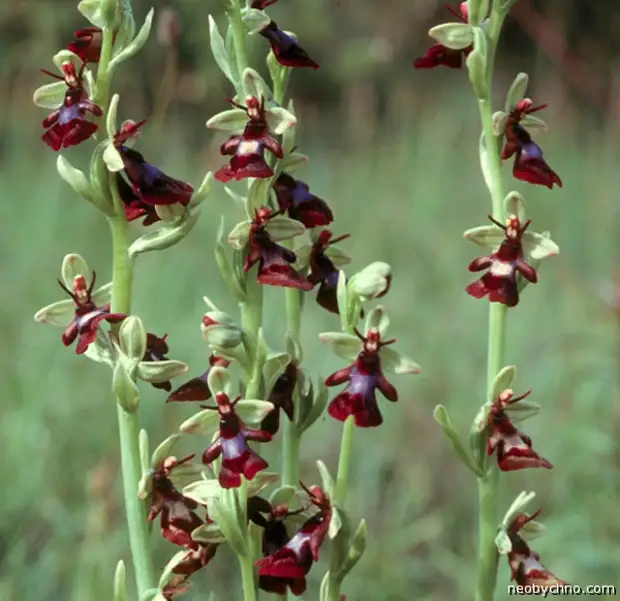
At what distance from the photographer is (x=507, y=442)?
1683mm

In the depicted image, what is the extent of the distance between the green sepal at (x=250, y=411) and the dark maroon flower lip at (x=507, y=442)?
0.43m

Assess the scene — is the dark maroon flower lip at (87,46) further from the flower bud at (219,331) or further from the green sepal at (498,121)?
the green sepal at (498,121)

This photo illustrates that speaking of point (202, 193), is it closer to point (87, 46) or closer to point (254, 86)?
point (254, 86)

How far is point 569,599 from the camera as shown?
2562mm

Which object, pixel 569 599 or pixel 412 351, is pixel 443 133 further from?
pixel 569 599

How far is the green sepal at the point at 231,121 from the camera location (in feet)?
5.31

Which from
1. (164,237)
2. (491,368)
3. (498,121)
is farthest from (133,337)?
(498,121)

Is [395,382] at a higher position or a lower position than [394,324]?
lower

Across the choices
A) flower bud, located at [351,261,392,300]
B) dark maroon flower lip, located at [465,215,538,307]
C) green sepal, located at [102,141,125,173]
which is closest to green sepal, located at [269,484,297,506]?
flower bud, located at [351,261,392,300]

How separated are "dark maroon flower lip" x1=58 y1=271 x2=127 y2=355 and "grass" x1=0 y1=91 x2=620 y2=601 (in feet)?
1.52

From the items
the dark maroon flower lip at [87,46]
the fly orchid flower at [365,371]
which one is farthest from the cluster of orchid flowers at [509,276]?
the dark maroon flower lip at [87,46]

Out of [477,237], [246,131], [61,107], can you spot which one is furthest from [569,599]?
[61,107]

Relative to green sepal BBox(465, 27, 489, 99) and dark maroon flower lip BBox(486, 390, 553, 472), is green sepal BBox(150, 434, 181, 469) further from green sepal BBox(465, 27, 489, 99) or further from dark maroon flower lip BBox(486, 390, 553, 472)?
green sepal BBox(465, 27, 489, 99)

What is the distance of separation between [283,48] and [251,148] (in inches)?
8.8
